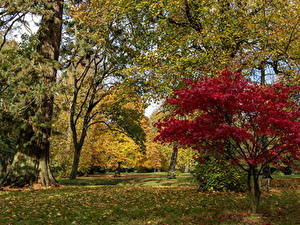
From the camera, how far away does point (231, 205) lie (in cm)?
902

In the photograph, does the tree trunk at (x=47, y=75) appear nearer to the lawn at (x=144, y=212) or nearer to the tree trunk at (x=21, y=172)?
the tree trunk at (x=21, y=172)

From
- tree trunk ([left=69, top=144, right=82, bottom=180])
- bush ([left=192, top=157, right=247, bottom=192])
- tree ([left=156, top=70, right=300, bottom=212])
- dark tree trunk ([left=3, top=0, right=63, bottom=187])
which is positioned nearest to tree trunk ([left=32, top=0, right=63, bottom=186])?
dark tree trunk ([left=3, top=0, right=63, bottom=187])

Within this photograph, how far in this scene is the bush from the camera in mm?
12781

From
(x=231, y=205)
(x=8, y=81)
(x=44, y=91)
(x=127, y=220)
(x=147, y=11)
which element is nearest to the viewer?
(x=127, y=220)

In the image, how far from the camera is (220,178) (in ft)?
42.3

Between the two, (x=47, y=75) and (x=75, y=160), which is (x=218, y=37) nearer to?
(x=47, y=75)

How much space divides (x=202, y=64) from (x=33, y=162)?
378 inches

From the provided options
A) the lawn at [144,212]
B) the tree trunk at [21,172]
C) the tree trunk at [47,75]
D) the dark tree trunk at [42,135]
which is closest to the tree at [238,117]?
the lawn at [144,212]

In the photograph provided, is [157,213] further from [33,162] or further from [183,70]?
[33,162]

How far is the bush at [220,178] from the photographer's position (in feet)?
41.9

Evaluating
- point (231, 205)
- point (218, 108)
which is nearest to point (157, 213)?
point (231, 205)

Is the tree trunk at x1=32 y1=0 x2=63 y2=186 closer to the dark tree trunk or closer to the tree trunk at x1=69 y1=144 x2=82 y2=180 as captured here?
the dark tree trunk

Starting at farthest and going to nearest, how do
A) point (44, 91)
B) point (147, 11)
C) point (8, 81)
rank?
1. point (147, 11)
2. point (44, 91)
3. point (8, 81)

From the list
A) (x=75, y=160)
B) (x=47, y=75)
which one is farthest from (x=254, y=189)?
(x=75, y=160)
